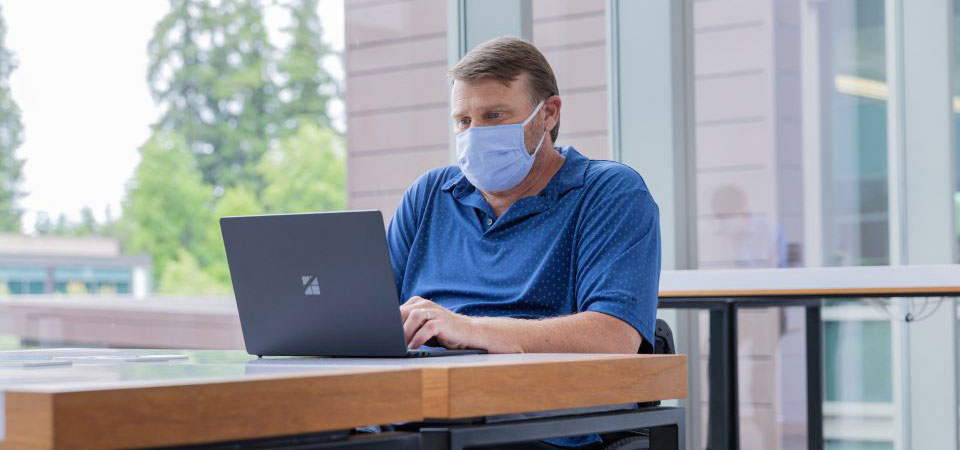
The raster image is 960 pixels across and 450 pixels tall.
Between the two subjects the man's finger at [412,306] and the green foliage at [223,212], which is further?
the green foliage at [223,212]

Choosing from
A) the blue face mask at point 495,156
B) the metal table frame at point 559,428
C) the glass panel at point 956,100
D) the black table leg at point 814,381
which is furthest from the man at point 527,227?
the glass panel at point 956,100

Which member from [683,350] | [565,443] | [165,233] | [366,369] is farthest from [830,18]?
[366,369]

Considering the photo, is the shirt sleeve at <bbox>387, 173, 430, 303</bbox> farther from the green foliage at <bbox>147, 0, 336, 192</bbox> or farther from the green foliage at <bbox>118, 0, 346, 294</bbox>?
the green foliage at <bbox>147, 0, 336, 192</bbox>

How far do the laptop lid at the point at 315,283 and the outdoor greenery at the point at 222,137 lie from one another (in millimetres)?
1577

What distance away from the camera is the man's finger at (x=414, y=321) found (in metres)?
1.60

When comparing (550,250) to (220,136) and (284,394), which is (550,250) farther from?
(220,136)

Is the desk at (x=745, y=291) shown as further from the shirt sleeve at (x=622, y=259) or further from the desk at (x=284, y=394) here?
the desk at (x=284, y=394)

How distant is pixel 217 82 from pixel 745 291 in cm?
159

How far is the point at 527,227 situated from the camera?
6.68ft

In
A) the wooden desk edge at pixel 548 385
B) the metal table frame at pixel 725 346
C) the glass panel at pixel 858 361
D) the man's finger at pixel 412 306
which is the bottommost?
the glass panel at pixel 858 361

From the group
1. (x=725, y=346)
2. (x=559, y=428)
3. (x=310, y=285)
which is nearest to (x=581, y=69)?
(x=725, y=346)

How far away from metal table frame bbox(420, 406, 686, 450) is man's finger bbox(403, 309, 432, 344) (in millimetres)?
324

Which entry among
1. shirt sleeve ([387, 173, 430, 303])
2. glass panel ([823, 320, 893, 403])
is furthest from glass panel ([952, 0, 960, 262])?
shirt sleeve ([387, 173, 430, 303])

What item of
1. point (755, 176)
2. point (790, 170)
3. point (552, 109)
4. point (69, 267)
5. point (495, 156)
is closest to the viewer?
point (495, 156)
